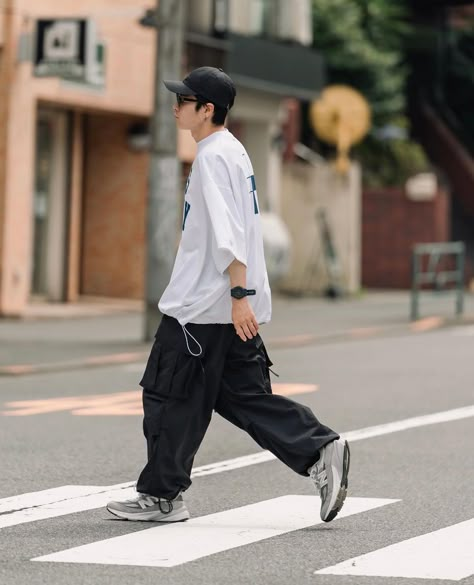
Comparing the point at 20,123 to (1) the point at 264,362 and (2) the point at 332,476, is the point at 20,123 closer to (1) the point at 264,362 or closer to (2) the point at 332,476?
(1) the point at 264,362

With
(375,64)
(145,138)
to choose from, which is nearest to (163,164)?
(145,138)

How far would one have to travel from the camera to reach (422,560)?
268 inches

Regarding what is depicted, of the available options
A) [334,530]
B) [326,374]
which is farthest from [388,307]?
[334,530]

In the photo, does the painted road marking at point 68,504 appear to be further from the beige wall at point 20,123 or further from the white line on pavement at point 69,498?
the beige wall at point 20,123

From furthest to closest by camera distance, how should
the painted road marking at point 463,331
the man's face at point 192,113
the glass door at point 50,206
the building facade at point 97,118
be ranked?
1. the glass door at point 50,206
2. the building facade at point 97,118
3. the painted road marking at point 463,331
4. the man's face at point 192,113

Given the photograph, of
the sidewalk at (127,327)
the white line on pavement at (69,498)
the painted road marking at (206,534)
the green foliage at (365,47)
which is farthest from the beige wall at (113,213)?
the painted road marking at (206,534)

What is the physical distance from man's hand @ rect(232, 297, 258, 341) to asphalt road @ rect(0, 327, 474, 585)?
88cm

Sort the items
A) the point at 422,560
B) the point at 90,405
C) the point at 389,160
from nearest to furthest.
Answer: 1. the point at 422,560
2. the point at 90,405
3. the point at 389,160

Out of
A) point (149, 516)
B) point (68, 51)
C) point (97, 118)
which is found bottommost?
point (149, 516)

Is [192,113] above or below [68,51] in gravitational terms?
below

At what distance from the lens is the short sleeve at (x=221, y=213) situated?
7379 millimetres

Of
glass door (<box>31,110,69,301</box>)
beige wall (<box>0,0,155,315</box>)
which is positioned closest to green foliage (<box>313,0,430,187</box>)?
glass door (<box>31,110,69,301</box>)

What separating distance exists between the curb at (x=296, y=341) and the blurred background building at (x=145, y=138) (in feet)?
7.10

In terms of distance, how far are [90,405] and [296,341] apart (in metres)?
7.20
